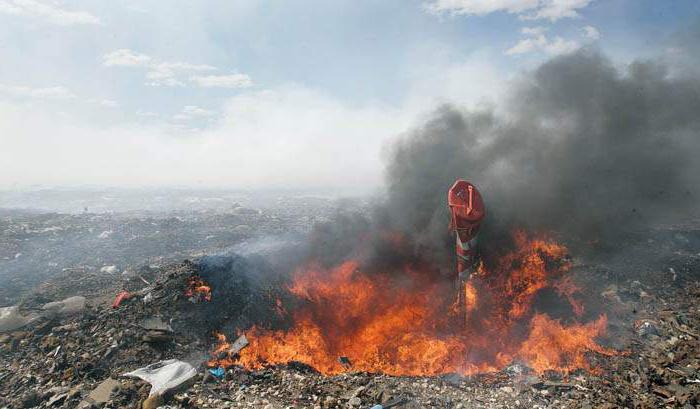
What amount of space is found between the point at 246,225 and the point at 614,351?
1207 inches

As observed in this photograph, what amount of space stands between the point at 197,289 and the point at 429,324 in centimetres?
735

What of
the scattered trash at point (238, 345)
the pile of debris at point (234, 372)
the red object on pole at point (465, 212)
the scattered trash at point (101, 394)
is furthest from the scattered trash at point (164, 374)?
the red object on pole at point (465, 212)

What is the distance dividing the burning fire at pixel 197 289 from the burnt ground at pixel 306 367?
23 cm

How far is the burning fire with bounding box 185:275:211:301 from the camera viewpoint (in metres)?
10.6

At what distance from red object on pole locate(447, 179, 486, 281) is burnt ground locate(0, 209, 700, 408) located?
319cm

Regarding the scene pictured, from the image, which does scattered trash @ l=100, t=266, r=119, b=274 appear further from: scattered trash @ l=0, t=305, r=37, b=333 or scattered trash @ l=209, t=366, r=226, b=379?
scattered trash @ l=209, t=366, r=226, b=379

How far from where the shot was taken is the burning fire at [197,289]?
10.6 meters

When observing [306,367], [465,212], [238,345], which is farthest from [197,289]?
[465,212]

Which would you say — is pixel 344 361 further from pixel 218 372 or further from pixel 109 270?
pixel 109 270

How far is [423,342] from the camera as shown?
32.0 feet

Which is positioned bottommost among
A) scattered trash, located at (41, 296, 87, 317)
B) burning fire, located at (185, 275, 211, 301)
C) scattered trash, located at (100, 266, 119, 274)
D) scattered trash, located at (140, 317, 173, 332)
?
scattered trash, located at (100, 266, 119, 274)

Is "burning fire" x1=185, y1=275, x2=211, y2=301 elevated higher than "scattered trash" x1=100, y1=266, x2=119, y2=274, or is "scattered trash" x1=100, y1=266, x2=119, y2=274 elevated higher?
"burning fire" x1=185, y1=275, x2=211, y2=301

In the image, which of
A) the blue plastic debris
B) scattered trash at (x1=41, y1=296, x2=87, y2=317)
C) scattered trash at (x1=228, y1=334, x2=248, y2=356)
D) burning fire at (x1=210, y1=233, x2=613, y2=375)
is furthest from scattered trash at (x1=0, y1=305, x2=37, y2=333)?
the blue plastic debris

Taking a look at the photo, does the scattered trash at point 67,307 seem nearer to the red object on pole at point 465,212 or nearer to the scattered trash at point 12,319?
the scattered trash at point 12,319
